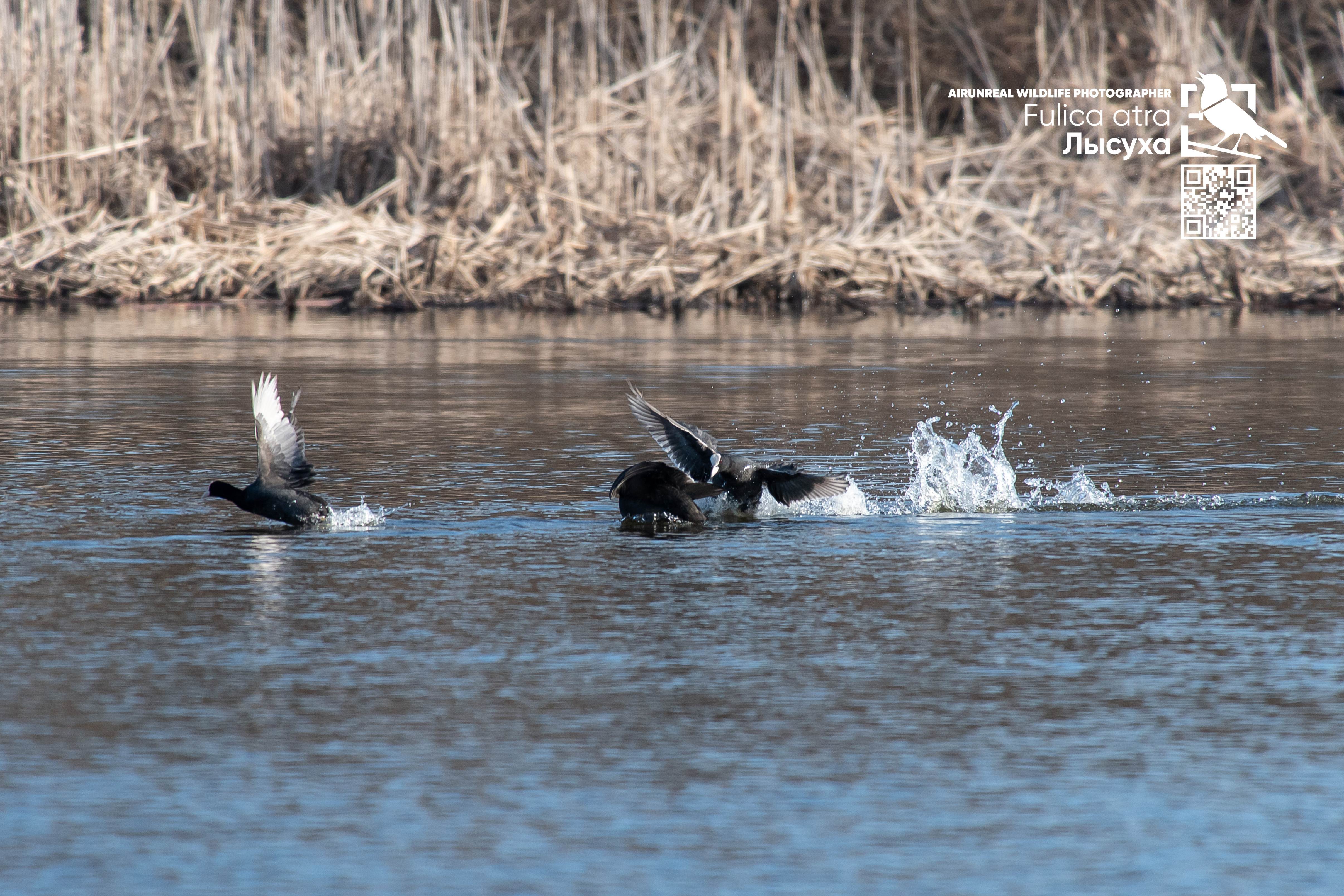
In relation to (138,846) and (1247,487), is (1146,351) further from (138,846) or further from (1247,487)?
(138,846)

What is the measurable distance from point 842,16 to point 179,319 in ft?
42.6

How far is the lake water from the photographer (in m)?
3.80

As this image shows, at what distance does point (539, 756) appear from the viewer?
14.4ft

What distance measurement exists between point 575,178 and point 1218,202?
695cm

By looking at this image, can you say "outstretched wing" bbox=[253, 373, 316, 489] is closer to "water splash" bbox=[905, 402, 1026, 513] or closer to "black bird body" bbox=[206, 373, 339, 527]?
"black bird body" bbox=[206, 373, 339, 527]

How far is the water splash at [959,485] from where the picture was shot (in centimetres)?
→ 805

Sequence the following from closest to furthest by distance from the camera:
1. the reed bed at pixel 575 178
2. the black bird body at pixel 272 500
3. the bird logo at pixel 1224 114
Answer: the black bird body at pixel 272 500 < the reed bed at pixel 575 178 < the bird logo at pixel 1224 114

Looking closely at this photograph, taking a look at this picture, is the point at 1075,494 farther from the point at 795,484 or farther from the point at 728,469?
the point at 728,469

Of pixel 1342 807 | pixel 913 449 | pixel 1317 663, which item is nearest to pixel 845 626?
pixel 1317 663

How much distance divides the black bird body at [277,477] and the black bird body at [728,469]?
129cm

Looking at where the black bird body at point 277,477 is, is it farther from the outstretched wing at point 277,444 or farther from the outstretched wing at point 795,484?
the outstretched wing at point 795,484

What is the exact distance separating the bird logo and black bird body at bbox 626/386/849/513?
53.0 feet

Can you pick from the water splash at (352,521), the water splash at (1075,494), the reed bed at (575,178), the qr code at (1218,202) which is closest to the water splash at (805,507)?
the water splash at (1075,494)

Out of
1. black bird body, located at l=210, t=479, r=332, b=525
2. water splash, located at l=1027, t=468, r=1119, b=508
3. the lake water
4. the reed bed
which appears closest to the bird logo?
the reed bed
